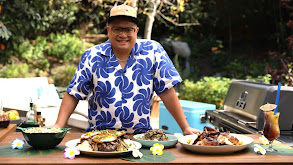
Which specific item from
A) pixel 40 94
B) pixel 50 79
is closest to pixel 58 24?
pixel 50 79

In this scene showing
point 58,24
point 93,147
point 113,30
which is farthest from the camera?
point 58,24

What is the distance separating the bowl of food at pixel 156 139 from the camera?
84.4 inches

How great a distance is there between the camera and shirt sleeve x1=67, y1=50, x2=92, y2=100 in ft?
8.37

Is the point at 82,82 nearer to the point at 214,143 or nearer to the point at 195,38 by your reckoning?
the point at 214,143

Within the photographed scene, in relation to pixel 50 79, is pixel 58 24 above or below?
above

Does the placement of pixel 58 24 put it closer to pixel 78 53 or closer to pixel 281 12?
pixel 78 53

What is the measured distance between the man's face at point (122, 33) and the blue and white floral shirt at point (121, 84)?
0.10 meters

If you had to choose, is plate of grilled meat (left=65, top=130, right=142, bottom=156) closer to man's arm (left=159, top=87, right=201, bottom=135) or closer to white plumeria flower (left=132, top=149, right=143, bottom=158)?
white plumeria flower (left=132, top=149, right=143, bottom=158)

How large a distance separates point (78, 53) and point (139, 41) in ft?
31.7

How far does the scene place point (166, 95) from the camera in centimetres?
261

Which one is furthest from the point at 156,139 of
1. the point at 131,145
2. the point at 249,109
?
the point at 249,109

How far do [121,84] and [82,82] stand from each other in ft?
0.77

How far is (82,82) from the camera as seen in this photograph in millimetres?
2551

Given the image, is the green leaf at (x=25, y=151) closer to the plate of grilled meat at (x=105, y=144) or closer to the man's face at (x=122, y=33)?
the plate of grilled meat at (x=105, y=144)
